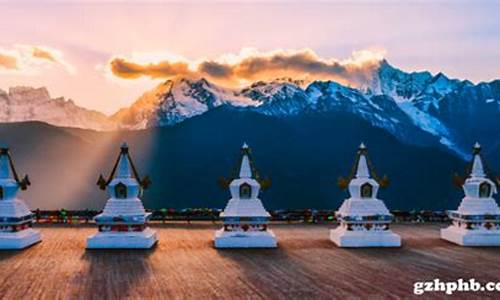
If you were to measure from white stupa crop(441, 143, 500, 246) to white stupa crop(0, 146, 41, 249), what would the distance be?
1603 centimetres

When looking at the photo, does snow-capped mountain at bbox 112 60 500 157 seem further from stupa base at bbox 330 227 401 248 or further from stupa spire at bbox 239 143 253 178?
stupa base at bbox 330 227 401 248

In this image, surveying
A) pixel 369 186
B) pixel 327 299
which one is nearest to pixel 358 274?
pixel 327 299

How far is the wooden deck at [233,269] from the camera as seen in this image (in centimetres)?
1385

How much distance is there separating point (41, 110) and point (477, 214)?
46.9 meters

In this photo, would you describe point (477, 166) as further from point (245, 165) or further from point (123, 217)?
point (123, 217)

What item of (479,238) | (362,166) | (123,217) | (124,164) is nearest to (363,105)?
(362,166)

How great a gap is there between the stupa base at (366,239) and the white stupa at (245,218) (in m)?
2.52

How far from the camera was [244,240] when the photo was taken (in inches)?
843

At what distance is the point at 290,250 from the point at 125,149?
23.3 feet

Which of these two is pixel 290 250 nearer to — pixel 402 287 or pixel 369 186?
pixel 369 186

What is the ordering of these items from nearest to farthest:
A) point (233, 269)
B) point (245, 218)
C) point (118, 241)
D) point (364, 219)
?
point (233, 269) < point (118, 241) < point (245, 218) < point (364, 219)

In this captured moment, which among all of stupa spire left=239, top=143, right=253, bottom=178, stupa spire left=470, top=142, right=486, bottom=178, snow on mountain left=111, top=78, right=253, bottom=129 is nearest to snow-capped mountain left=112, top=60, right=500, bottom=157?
snow on mountain left=111, top=78, right=253, bottom=129

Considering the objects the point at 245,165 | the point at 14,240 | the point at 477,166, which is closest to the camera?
the point at 14,240

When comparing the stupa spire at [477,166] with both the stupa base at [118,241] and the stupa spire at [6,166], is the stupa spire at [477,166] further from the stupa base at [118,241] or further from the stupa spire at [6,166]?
the stupa spire at [6,166]
